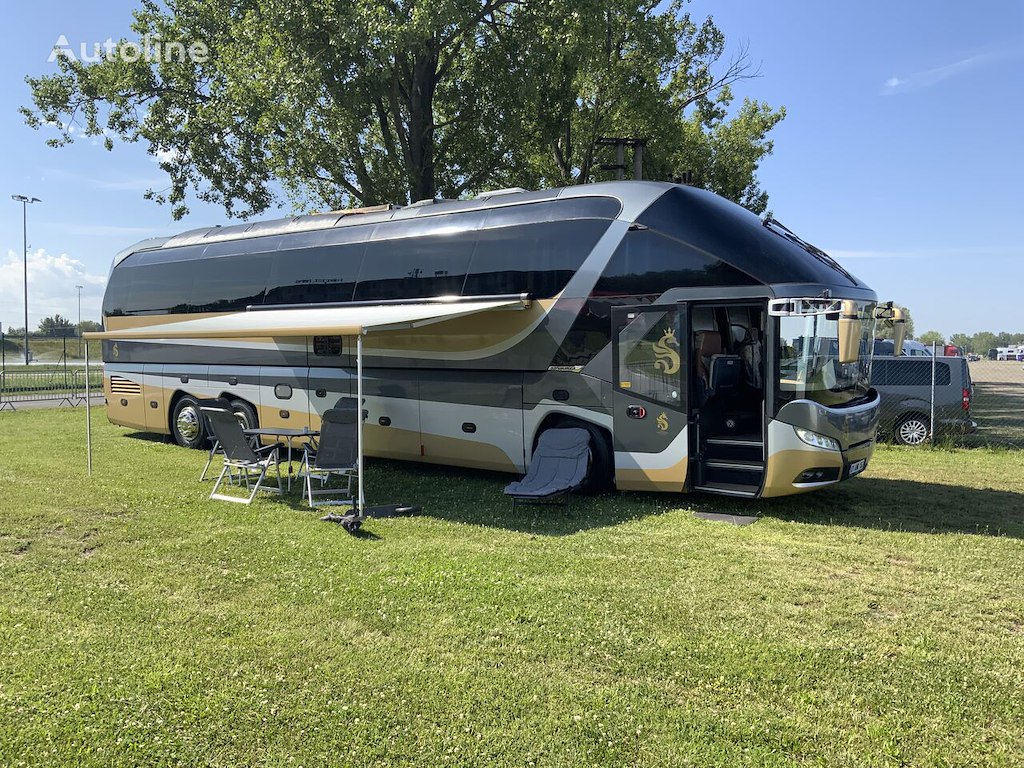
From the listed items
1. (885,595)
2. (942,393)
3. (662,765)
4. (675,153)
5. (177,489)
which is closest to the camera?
(662,765)

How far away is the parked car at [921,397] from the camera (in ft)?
41.9

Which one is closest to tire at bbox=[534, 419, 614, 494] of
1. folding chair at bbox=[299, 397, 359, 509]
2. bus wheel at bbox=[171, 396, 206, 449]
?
folding chair at bbox=[299, 397, 359, 509]

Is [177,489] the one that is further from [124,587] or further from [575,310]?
[575,310]

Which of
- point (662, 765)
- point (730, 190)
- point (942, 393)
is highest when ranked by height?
point (730, 190)

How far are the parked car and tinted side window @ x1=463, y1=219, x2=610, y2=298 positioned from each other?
725cm

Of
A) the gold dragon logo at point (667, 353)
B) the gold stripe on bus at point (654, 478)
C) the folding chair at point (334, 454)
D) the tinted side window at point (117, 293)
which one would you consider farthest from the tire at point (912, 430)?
the tinted side window at point (117, 293)

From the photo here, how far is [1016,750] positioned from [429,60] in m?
16.1

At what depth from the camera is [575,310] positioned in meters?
8.27

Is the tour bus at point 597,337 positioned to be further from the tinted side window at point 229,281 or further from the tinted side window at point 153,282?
the tinted side window at point 153,282

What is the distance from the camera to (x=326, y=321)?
8.41 metres

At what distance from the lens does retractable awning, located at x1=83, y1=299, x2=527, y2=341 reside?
24.8ft

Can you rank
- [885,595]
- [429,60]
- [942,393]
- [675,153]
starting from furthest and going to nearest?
[675,153] < [429,60] < [942,393] < [885,595]

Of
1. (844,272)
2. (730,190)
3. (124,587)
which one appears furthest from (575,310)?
(730,190)

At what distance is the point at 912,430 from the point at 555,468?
855 cm
